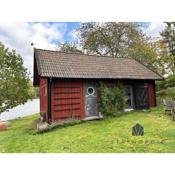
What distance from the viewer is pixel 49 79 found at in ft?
25.5

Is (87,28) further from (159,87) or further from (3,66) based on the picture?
(159,87)

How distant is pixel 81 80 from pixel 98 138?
10.1 ft

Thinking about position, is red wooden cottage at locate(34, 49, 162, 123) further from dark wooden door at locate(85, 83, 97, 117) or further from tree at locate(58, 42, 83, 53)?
tree at locate(58, 42, 83, 53)

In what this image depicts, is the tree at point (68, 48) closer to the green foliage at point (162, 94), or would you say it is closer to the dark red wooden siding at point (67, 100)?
the dark red wooden siding at point (67, 100)

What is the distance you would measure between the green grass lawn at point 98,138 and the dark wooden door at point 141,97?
171 cm

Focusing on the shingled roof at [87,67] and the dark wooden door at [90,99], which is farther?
the dark wooden door at [90,99]

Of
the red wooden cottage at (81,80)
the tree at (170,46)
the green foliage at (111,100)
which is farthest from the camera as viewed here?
the tree at (170,46)

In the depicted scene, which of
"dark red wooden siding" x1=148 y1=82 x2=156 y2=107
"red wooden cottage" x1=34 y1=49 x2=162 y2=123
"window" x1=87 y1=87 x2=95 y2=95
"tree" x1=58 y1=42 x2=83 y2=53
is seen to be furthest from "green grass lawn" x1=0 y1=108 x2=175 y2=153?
"tree" x1=58 y1=42 x2=83 y2=53

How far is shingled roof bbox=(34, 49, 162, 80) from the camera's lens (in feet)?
26.4

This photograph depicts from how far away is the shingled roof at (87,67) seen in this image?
26.4 feet

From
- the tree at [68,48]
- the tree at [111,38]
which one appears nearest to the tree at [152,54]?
the tree at [111,38]

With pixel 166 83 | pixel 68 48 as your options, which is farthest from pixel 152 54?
pixel 68 48

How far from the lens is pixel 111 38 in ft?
33.4

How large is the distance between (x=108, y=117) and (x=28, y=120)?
3.24 metres
